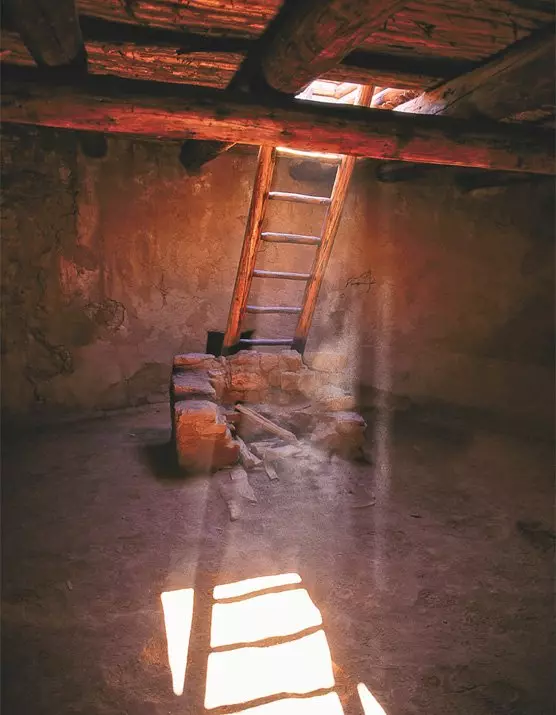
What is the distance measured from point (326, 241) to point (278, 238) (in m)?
0.42

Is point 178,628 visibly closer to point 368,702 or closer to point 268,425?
point 368,702

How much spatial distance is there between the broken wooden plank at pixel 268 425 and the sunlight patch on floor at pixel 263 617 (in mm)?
1567

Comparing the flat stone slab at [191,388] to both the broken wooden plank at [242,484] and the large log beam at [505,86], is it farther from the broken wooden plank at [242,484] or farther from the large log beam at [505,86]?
the large log beam at [505,86]

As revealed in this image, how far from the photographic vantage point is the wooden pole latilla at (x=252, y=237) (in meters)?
3.49

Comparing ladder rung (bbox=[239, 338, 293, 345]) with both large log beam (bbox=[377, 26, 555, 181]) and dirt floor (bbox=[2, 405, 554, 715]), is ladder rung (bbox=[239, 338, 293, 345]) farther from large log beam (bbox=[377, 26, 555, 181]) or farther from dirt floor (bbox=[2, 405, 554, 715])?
large log beam (bbox=[377, 26, 555, 181])

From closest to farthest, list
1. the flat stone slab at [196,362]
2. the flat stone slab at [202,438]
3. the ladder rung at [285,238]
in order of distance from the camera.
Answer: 1. the flat stone slab at [202,438]
2. the ladder rung at [285,238]
3. the flat stone slab at [196,362]

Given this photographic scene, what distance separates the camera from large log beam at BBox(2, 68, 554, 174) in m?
2.03

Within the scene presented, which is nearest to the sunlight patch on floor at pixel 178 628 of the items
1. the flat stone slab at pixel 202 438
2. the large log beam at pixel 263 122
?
the flat stone slab at pixel 202 438

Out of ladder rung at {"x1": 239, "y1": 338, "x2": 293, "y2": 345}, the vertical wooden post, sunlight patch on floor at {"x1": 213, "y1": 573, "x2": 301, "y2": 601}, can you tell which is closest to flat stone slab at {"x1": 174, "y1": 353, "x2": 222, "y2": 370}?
ladder rung at {"x1": 239, "y1": 338, "x2": 293, "y2": 345}

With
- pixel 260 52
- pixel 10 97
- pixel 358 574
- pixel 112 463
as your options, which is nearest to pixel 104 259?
pixel 112 463

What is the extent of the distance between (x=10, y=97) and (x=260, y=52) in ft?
3.36

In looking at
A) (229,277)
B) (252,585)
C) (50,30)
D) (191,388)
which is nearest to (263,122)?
(50,30)

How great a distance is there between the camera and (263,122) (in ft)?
7.32

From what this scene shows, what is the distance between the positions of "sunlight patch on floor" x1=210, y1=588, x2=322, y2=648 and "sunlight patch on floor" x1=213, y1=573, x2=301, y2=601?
0.19 ft
